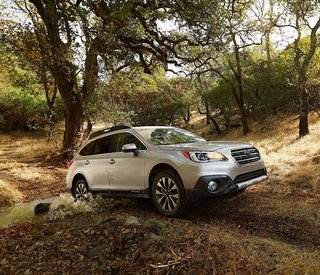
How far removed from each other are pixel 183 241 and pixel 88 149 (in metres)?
4.56

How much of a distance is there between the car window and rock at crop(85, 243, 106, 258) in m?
2.68

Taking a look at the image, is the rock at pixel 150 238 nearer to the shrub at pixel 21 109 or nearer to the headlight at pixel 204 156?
the headlight at pixel 204 156

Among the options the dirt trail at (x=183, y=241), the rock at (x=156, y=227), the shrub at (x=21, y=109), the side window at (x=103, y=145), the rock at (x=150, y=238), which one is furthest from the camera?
the shrub at (x=21, y=109)

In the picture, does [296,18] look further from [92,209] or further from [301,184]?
[92,209]

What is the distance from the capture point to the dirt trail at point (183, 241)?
385cm

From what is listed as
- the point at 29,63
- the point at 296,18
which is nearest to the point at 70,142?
the point at 29,63

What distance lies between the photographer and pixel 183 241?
176 inches

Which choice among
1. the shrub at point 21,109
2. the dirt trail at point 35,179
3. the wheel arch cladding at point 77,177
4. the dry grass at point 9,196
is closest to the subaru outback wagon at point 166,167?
the wheel arch cladding at point 77,177

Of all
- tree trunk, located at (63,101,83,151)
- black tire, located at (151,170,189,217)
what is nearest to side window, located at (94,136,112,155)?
black tire, located at (151,170,189,217)

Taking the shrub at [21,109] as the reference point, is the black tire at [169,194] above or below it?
below

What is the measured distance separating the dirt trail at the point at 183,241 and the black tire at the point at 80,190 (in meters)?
1.04

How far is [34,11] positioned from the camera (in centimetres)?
2338

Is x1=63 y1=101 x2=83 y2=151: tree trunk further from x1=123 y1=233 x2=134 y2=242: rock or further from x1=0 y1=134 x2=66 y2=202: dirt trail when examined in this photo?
x1=123 y1=233 x2=134 y2=242: rock

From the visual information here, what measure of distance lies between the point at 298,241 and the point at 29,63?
15.0 metres
